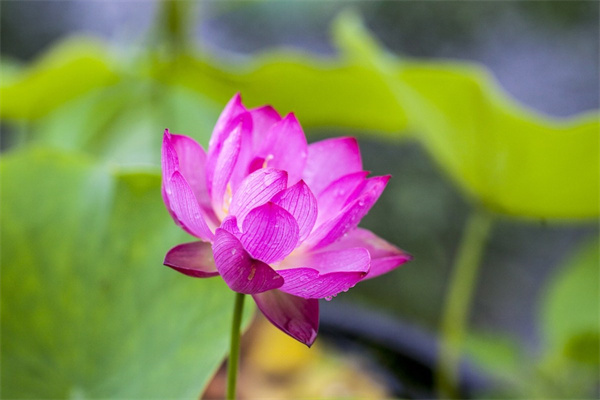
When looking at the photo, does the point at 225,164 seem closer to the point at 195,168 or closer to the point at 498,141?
the point at 195,168

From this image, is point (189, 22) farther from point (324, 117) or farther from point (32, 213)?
point (32, 213)

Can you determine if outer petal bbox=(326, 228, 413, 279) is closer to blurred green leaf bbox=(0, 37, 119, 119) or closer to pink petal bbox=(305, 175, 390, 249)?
pink petal bbox=(305, 175, 390, 249)

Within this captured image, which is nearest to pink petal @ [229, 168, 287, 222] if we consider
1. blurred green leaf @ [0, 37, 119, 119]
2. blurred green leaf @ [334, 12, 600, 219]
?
blurred green leaf @ [334, 12, 600, 219]

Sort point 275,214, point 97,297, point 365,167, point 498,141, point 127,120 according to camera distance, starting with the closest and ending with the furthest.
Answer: point 275,214 < point 97,297 < point 498,141 < point 127,120 < point 365,167

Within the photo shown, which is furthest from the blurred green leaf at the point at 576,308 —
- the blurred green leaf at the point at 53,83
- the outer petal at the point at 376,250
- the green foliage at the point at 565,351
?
the blurred green leaf at the point at 53,83

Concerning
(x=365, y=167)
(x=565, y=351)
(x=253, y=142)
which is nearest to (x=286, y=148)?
(x=253, y=142)

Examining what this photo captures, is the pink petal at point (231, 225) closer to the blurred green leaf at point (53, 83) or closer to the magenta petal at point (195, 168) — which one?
the magenta petal at point (195, 168)

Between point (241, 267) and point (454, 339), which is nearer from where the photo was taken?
point (241, 267)
